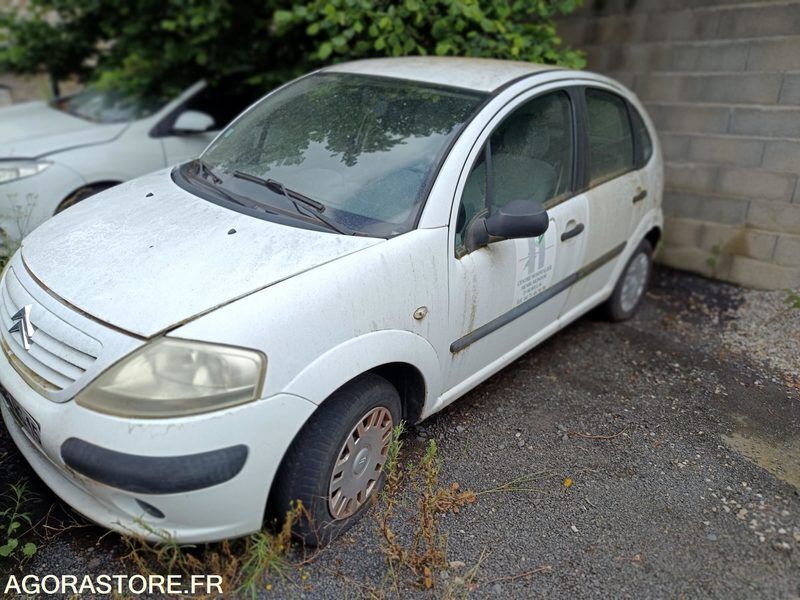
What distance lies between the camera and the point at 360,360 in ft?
7.45

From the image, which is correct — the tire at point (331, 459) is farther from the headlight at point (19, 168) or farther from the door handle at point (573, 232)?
the headlight at point (19, 168)

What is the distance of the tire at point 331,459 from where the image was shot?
2.22 m

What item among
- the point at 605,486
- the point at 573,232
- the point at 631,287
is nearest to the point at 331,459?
the point at 605,486

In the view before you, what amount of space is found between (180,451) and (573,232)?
214cm

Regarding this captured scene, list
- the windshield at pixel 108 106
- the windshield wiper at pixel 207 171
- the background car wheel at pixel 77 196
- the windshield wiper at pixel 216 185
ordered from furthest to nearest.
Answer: the windshield at pixel 108 106 → the background car wheel at pixel 77 196 → the windshield wiper at pixel 207 171 → the windshield wiper at pixel 216 185

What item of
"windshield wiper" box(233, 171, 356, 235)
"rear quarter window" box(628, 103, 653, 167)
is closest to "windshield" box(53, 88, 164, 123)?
"windshield wiper" box(233, 171, 356, 235)

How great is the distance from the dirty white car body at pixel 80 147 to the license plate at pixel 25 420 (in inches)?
68.3

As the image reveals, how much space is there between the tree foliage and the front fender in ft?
7.98

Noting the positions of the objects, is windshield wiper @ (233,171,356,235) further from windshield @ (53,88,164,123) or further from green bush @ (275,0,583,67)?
windshield @ (53,88,164,123)

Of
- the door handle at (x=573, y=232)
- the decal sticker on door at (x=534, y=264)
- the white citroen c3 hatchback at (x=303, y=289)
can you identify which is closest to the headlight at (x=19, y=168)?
the white citroen c3 hatchback at (x=303, y=289)

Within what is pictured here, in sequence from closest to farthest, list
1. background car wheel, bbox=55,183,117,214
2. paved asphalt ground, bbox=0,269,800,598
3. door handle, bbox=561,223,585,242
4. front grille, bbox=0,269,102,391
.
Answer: front grille, bbox=0,269,102,391 < paved asphalt ground, bbox=0,269,800,598 < door handle, bbox=561,223,585,242 < background car wheel, bbox=55,183,117,214

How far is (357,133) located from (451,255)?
75 cm

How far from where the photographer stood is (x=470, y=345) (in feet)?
9.28

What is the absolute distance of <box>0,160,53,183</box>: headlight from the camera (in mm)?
4137
